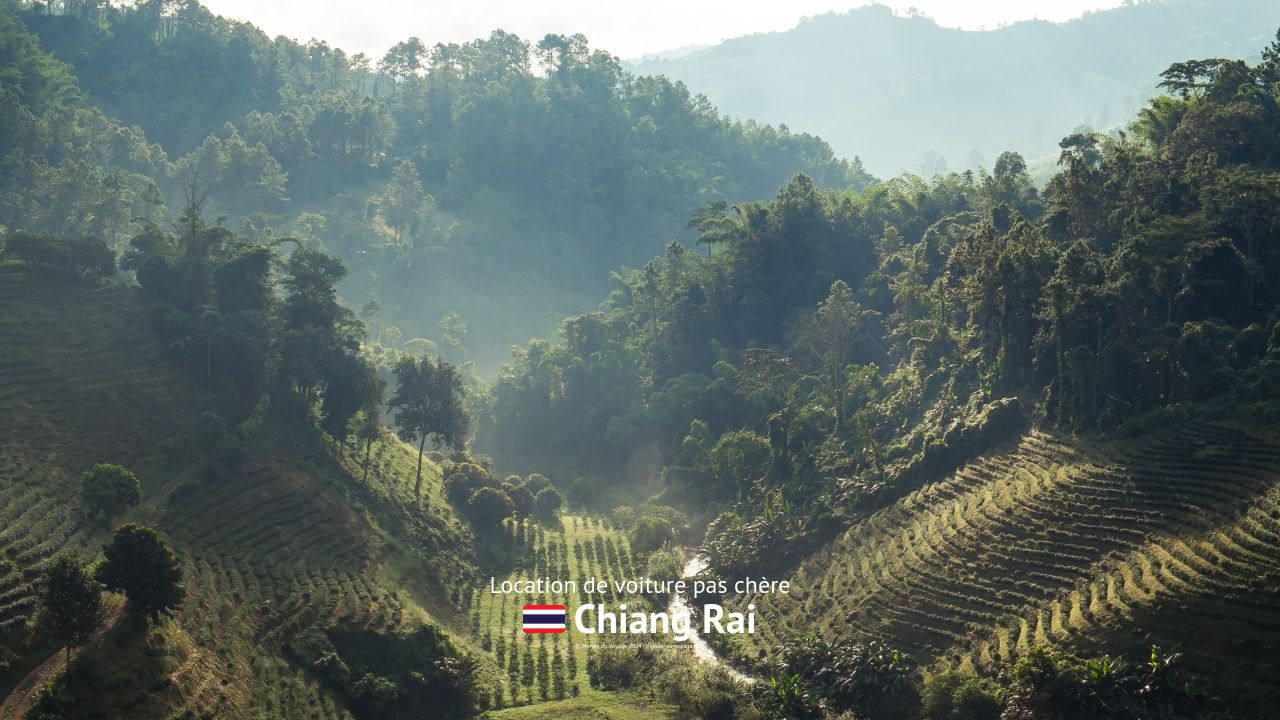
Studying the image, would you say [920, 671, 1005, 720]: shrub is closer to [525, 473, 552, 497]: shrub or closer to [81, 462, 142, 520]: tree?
[81, 462, 142, 520]: tree

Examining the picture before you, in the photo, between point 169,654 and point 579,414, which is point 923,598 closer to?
point 169,654

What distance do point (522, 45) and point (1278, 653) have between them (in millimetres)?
181612

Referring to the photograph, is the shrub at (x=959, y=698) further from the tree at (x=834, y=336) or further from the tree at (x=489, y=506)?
the tree at (x=489, y=506)

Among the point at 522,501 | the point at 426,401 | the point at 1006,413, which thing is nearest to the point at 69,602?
the point at 426,401

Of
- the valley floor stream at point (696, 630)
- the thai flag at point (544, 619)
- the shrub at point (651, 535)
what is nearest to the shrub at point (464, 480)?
the shrub at point (651, 535)

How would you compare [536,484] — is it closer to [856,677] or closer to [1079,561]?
[856,677]

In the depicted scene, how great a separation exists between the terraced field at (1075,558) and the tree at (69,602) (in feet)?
104

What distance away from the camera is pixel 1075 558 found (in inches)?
1774

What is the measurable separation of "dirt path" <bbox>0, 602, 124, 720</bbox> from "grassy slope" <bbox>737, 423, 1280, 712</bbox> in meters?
32.2

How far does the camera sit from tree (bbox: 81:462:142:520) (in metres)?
48.0

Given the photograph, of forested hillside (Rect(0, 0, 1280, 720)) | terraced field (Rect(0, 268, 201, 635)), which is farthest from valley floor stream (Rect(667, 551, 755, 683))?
terraced field (Rect(0, 268, 201, 635))

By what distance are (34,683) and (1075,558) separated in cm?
4199

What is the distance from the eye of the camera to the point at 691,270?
113 metres

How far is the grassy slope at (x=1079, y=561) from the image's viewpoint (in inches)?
1512
